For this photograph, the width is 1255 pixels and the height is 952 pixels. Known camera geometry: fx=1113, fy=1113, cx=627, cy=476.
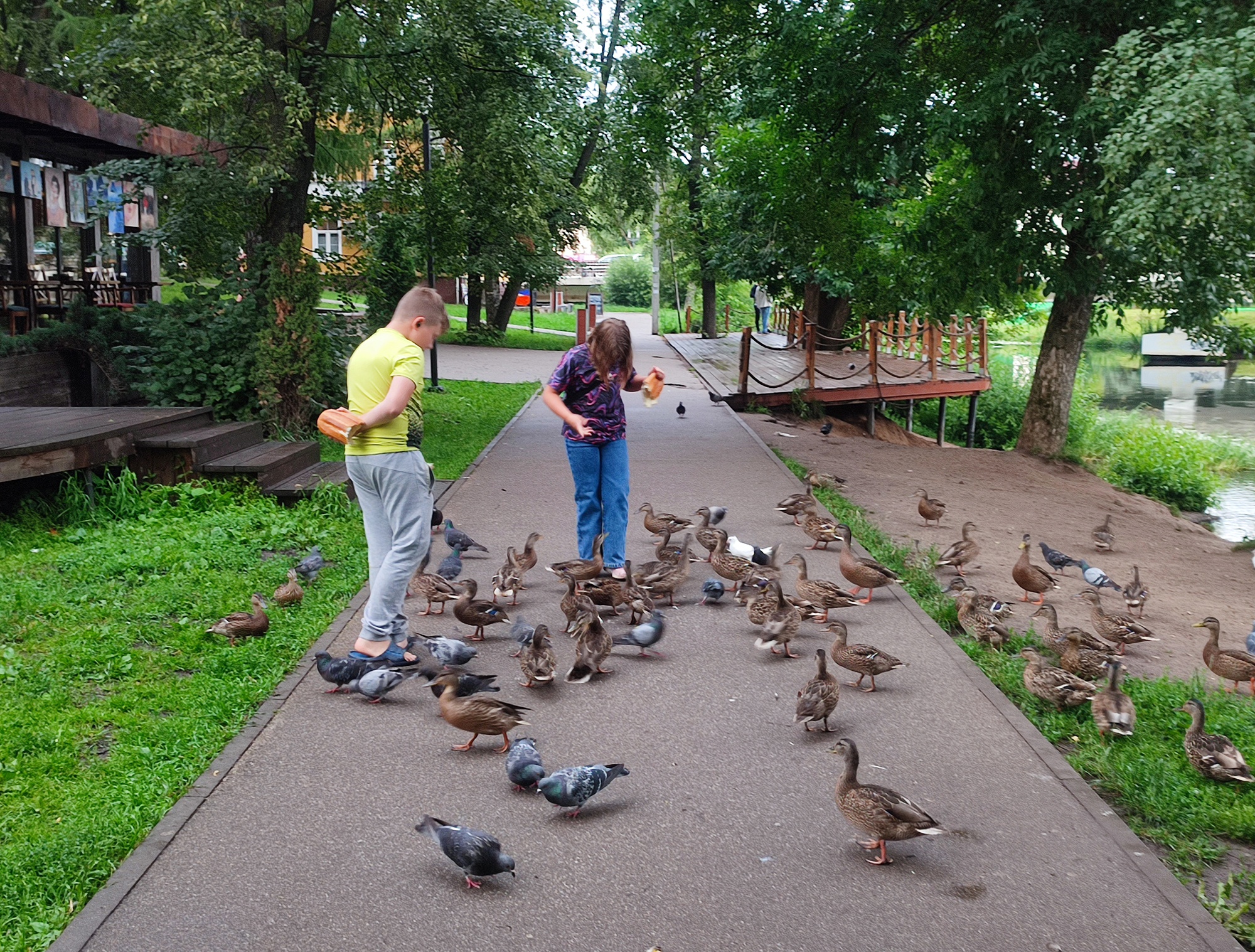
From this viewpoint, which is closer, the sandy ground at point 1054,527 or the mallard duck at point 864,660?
the mallard duck at point 864,660

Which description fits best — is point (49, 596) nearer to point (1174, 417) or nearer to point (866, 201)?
point (866, 201)

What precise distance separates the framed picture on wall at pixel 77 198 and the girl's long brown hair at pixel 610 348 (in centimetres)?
1436

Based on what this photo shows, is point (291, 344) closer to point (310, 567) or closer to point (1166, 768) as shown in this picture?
point (310, 567)

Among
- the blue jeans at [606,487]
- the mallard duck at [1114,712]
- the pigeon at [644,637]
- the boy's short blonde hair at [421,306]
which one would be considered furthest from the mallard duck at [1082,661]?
the boy's short blonde hair at [421,306]

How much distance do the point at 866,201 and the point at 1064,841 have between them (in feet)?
92.1

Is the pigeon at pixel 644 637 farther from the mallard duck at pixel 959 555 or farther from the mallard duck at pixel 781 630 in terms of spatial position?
the mallard duck at pixel 959 555

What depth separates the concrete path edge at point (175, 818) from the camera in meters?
4.17

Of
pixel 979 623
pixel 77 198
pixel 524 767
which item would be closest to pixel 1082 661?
pixel 979 623

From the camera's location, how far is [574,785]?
5062 millimetres

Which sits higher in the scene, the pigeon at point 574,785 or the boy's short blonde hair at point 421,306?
the boy's short blonde hair at point 421,306

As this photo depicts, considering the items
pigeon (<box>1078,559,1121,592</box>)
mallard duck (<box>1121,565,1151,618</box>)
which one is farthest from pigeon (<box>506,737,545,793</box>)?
pigeon (<box>1078,559,1121,592</box>)

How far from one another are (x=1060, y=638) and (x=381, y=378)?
4716 mm

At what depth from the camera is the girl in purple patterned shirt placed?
8.12m

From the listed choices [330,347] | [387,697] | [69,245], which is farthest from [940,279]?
[69,245]
